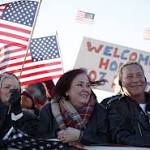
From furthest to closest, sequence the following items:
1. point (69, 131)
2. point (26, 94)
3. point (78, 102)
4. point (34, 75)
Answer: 1. point (34, 75)
2. point (26, 94)
3. point (78, 102)
4. point (69, 131)

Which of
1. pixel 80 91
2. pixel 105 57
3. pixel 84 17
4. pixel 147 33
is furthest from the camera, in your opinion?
pixel 147 33

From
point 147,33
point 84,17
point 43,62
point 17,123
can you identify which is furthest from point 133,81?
point 147,33

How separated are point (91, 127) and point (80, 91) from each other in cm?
44

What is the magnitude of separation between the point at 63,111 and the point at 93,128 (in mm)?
359

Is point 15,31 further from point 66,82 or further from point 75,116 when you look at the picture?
point 75,116

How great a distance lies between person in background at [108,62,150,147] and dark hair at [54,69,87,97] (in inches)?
18.1

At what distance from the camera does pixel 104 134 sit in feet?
18.9

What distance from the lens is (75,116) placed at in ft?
18.9

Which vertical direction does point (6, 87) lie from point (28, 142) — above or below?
above

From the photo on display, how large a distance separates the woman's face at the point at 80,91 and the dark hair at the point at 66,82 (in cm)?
4

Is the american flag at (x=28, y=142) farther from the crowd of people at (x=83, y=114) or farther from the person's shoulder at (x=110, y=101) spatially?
the person's shoulder at (x=110, y=101)

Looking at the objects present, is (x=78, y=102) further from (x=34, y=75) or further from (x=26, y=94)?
(x=34, y=75)

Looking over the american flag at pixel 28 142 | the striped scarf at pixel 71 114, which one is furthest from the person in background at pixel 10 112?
the striped scarf at pixel 71 114

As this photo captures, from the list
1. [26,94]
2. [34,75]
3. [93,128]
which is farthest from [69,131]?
[34,75]
